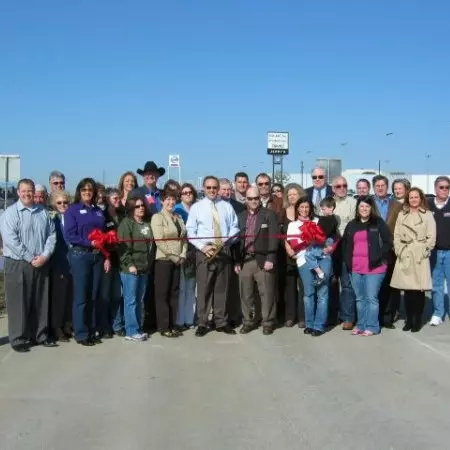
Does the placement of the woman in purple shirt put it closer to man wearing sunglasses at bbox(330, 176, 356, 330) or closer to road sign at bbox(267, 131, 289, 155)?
man wearing sunglasses at bbox(330, 176, 356, 330)

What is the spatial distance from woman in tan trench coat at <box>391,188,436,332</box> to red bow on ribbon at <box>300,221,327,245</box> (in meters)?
1.05

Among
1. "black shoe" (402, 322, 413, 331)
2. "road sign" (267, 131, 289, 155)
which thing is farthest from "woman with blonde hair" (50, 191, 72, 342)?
"road sign" (267, 131, 289, 155)

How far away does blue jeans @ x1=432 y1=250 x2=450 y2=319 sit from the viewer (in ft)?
24.9

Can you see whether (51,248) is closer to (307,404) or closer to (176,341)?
(176,341)

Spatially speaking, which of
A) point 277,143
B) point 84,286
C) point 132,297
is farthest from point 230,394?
point 277,143

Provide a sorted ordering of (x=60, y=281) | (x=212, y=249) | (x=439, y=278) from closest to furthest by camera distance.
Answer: (x=60, y=281) < (x=212, y=249) < (x=439, y=278)

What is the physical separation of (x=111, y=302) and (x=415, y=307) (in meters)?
3.81

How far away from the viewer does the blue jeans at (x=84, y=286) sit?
20.8 feet

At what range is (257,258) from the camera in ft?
23.3

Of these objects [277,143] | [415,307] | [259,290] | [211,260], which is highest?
[277,143]

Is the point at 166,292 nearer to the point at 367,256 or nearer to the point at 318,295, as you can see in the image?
the point at 318,295

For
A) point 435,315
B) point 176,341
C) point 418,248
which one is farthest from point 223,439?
point 435,315

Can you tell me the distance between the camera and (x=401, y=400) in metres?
4.71

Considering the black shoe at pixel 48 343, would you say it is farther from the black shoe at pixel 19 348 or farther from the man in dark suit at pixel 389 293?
the man in dark suit at pixel 389 293
